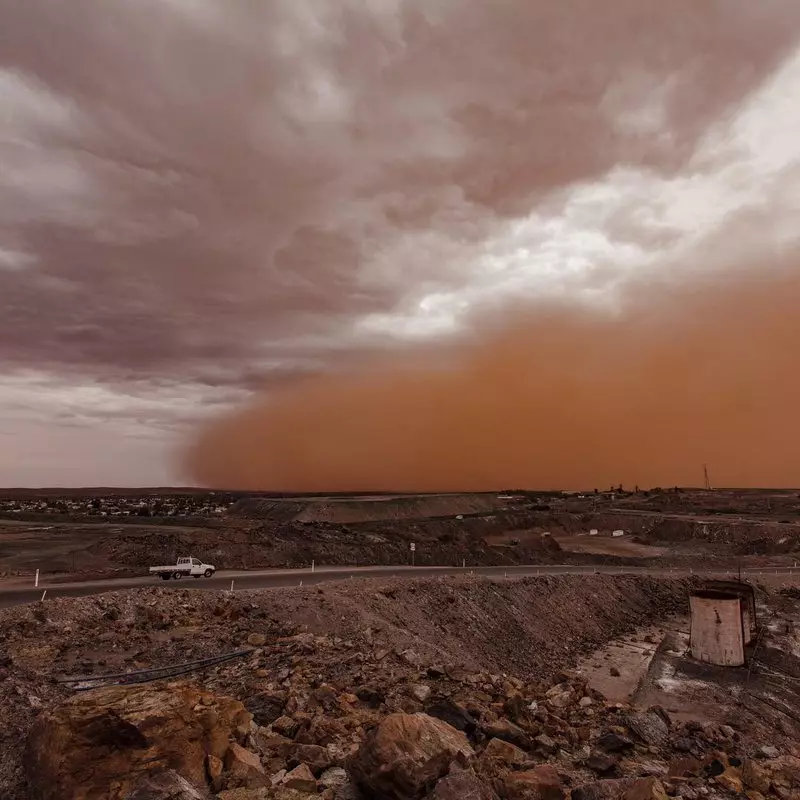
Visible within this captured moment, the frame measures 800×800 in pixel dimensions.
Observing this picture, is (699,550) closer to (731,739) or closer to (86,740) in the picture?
(731,739)

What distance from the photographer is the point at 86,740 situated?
871 cm

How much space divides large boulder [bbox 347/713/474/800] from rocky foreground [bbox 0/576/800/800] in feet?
0.09

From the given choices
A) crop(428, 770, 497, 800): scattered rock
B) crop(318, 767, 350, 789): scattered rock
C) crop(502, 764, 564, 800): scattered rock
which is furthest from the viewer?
crop(318, 767, 350, 789): scattered rock

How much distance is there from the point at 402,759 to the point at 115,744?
4664mm

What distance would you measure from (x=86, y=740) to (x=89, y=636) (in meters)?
12.6

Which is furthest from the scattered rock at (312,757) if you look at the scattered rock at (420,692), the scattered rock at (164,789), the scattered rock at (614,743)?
the scattered rock at (614,743)

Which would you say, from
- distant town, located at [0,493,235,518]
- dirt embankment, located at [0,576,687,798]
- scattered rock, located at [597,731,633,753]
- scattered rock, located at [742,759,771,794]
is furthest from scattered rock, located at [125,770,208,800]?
distant town, located at [0,493,235,518]

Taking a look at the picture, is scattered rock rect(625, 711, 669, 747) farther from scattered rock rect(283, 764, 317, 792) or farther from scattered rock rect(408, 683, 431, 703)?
scattered rock rect(283, 764, 317, 792)

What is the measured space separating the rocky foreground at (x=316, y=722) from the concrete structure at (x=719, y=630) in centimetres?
546

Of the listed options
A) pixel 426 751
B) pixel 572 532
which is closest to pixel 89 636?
pixel 426 751

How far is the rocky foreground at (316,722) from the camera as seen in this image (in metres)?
9.04

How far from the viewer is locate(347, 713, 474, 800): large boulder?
9.27 m

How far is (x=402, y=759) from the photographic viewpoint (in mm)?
9398

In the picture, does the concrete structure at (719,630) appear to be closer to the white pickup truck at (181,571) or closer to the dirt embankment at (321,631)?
the dirt embankment at (321,631)
